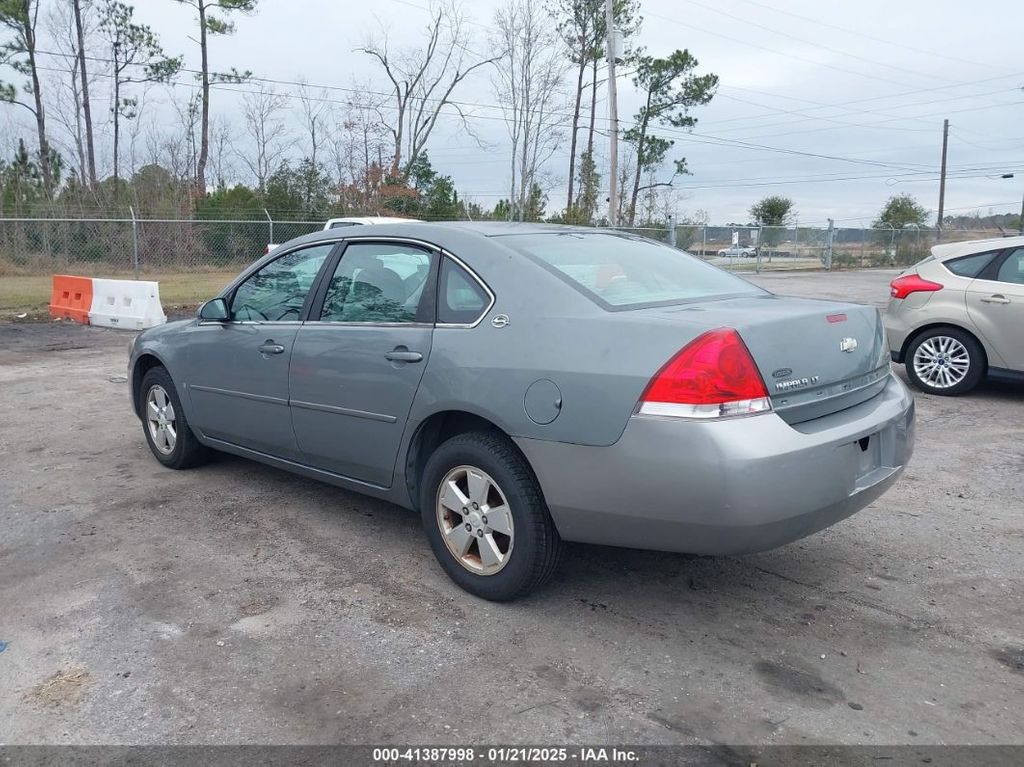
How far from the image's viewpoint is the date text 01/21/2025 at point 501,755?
2582 mm

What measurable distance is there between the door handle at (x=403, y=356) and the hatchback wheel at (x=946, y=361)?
610 centimetres

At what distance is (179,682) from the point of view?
3018 millimetres

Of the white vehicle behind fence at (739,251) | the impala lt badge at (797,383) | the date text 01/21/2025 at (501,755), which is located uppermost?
the white vehicle behind fence at (739,251)

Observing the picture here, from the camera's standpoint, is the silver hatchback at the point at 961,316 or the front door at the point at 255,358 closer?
the front door at the point at 255,358

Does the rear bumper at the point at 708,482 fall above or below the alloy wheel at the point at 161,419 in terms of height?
above

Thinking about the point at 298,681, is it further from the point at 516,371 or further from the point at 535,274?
the point at 535,274

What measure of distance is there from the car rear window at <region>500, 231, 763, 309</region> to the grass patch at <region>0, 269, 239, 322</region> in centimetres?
1344

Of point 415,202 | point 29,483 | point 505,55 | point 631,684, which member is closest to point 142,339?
point 29,483

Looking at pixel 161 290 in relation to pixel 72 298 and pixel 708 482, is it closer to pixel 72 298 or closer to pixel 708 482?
pixel 72 298

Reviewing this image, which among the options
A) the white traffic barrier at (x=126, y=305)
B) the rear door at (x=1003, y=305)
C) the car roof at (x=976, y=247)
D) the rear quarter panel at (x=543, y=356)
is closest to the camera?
the rear quarter panel at (x=543, y=356)

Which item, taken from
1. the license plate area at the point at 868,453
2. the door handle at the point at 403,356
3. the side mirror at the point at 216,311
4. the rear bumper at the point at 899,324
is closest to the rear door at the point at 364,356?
the door handle at the point at 403,356

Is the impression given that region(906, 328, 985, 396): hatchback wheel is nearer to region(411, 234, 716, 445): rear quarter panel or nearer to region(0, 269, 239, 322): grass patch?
region(411, 234, 716, 445): rear quarter panel

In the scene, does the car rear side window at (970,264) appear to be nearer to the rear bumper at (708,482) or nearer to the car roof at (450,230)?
the car roof at (450,230)

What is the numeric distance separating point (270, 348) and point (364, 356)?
810mm
